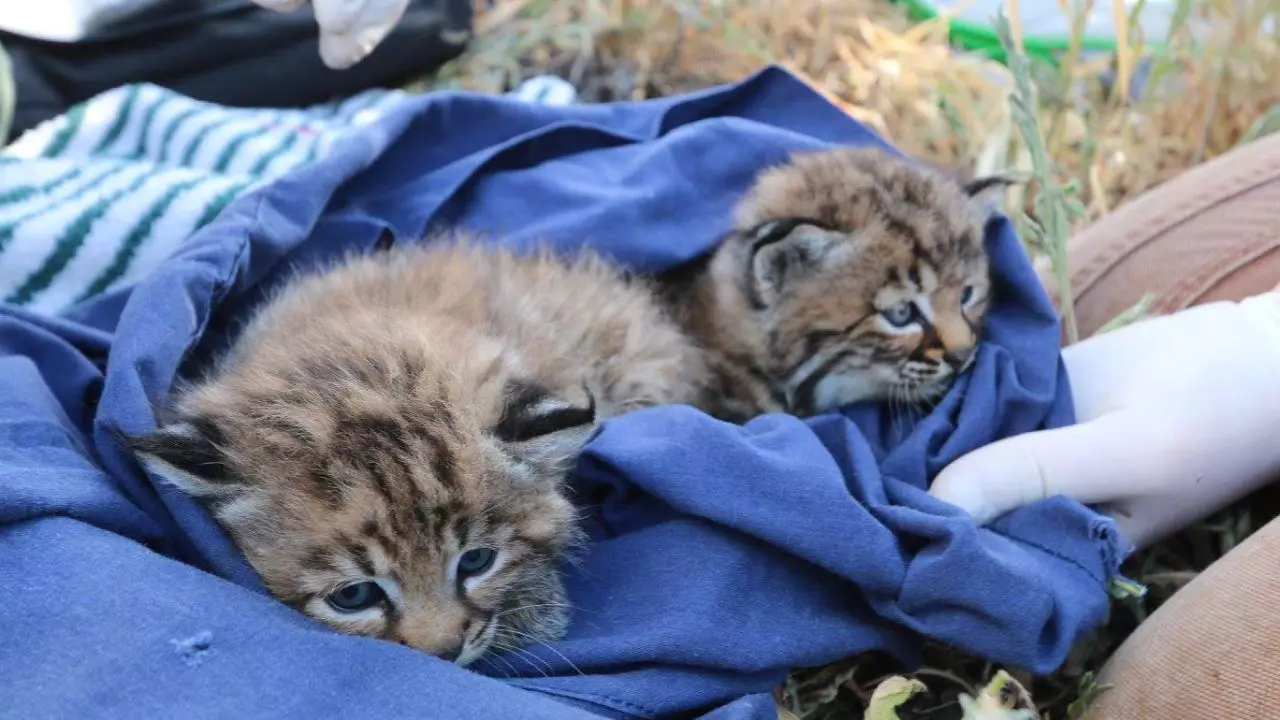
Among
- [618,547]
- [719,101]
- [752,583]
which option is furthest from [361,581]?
[719,101]

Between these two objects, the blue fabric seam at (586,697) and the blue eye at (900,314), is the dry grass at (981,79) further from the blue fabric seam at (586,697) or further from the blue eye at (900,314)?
the blue fabric seam at (586,697)

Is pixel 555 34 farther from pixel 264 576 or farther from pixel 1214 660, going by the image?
pixel 1214 660

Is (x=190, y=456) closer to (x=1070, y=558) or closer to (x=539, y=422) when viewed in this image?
(x=539, y=422)

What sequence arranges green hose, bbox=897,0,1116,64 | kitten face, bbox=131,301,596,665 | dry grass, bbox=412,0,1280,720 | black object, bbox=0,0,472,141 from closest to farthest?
kitten face, bbox=131,301,596,665 < dry grass, bbox=412,0,1280,720 < black object, bbox=0,0,472,141 < green hose, bbox=897,0,1116,64

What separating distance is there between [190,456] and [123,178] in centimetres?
134

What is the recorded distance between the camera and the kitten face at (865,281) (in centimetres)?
206

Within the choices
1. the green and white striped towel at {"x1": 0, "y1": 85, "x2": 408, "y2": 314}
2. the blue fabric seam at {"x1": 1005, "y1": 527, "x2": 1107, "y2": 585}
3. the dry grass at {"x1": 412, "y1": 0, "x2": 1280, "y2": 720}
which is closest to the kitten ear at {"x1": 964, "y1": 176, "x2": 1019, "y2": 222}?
the dry grass at {"x1": 412, "y1": 0, "x2": 1280, "y2": 720}

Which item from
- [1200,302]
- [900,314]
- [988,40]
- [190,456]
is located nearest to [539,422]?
[190,456]

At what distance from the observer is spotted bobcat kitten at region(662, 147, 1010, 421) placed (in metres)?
2.06

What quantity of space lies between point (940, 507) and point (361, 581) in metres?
0.90

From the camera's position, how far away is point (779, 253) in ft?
6.93

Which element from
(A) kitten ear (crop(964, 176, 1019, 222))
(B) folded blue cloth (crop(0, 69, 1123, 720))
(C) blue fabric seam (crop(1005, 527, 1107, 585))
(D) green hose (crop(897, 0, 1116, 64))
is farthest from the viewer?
(D) green hose (crop(897, 0, 1116, 64))

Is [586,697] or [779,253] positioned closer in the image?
[586,697]

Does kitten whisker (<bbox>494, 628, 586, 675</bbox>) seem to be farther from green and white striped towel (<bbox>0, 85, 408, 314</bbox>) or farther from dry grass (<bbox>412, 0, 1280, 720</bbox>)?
green and white striped towel (<bbox>0, 85, 408, 314</bbox>)
